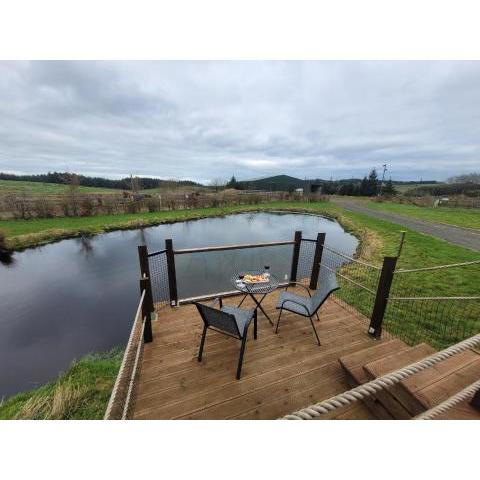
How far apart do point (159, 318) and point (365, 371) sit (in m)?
2.98

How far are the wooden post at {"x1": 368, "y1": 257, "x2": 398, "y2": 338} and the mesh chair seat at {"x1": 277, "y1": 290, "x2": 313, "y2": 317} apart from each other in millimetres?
964

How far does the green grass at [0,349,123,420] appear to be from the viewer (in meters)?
2.72

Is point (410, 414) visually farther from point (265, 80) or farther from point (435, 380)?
point (265, 80)

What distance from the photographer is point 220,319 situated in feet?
7.95

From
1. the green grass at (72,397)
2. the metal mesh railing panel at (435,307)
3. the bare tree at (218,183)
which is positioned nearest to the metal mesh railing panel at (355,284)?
the metal mesh railing panel at (435,307)

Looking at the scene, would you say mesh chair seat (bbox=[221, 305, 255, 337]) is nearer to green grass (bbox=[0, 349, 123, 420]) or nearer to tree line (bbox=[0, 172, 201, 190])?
green grass (bbox=[0, 349, 123, 420])

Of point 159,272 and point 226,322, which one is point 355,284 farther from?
point 159,272

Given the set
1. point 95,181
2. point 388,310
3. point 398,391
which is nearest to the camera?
point 398,391

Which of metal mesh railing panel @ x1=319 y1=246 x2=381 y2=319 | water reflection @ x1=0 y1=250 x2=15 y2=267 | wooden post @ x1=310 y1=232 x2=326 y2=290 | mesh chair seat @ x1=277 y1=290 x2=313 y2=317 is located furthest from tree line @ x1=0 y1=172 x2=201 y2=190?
mesh chair seat @ x1=277 y1=290 x2=313 y2=317

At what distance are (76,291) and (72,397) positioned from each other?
16.3 ft

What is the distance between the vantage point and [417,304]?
4914 mm

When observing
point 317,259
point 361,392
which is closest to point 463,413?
point 361,392

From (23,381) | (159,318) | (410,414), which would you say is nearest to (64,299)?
(23,381)

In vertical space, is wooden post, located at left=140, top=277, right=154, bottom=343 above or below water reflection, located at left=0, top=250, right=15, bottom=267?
above
